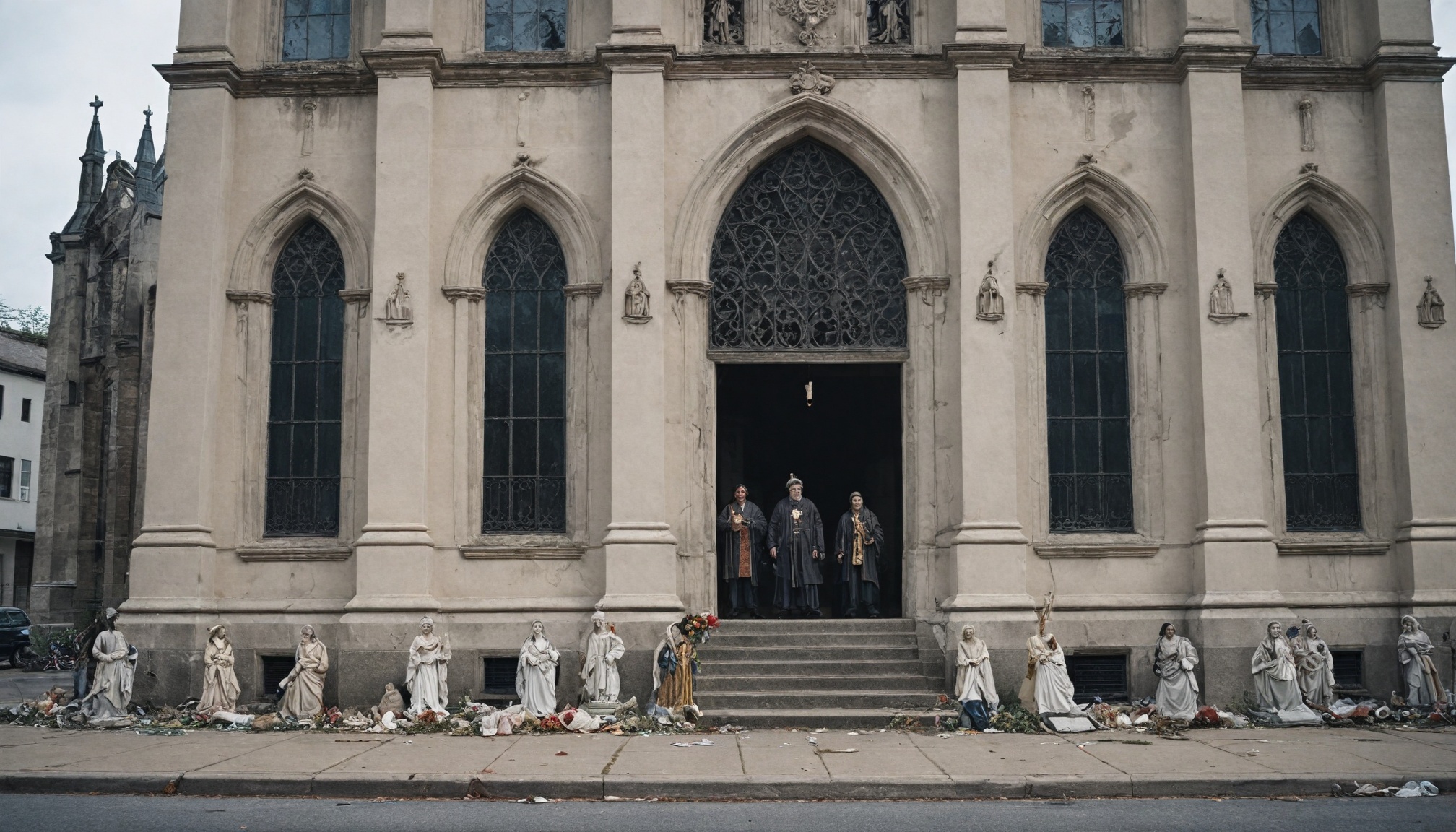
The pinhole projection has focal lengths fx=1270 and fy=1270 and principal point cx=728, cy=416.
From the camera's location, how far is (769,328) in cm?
1756

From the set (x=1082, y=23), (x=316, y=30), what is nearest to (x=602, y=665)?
(x=316, y=30)

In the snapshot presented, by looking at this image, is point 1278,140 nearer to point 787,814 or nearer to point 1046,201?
point 1046,201

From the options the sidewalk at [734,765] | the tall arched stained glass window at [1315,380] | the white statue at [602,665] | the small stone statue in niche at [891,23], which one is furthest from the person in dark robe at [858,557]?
the small stone statue in niche at [891,23]

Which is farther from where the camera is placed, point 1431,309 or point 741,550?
point 741,550

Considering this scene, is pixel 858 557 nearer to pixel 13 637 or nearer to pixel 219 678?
pixel 219 678

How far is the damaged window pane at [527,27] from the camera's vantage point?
58.9 ft

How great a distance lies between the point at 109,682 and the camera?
614 inches

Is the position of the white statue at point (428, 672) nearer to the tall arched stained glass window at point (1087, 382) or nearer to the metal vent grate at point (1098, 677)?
the metal vent grate at point (1098, 677)

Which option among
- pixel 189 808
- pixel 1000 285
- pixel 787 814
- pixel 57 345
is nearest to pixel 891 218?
pixel 1000 285

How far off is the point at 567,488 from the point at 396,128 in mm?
5401

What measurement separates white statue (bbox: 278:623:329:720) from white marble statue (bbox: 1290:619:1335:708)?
39.6 feet

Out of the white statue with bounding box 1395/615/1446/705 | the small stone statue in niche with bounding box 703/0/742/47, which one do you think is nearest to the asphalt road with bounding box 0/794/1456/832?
the white statue with bounding box 1395/615/1446/705

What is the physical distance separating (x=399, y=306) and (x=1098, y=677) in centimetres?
1041

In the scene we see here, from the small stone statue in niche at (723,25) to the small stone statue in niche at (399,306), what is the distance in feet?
17.7
